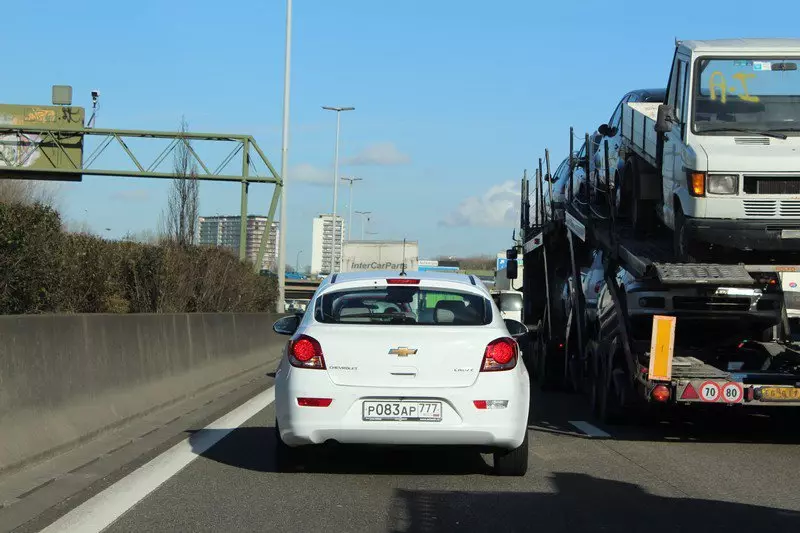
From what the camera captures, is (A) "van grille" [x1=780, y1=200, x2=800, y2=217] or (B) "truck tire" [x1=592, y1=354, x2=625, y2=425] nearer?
(A) "van grille" [x1=780, y1=200, x2=800, y2=217]

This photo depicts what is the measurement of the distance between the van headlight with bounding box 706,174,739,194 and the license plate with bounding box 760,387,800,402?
1858 millimetres

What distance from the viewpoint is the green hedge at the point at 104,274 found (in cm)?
1148

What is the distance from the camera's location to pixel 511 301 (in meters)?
20.0

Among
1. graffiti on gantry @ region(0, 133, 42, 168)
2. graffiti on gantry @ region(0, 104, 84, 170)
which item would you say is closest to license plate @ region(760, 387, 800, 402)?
graffiti on gantry @ region(0, 104, 84, 170)

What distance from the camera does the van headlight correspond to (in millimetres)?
10172

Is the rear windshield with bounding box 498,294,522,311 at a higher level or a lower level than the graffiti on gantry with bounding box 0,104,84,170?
lower

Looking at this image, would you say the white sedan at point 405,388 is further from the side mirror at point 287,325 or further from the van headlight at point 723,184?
the van headlight at point 723,184

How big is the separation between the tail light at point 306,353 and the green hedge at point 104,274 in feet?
14.9

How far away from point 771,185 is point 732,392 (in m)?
1.97

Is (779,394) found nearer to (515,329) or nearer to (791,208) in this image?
(791,208)

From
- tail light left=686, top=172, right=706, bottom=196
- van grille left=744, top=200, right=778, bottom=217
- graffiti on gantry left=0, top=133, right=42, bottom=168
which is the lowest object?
van grille left=744, top=200, right=778, bottom=217

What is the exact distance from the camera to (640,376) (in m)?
10.4


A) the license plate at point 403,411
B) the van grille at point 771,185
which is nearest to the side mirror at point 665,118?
the van grille at point 771,185

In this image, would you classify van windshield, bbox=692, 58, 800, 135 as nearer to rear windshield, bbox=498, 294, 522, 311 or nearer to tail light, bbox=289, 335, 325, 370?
tail light, bbox=289, 335, 325, 370
